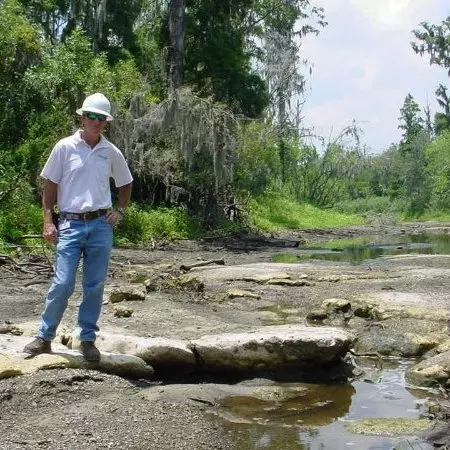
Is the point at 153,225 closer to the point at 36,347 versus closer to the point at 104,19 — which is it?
the point at 104,19

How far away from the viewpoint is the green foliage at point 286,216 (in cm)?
3638

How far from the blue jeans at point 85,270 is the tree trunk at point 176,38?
75.4ft

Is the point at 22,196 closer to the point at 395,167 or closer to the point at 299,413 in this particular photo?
the point at 299,413

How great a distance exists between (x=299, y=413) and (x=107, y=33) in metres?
29.2

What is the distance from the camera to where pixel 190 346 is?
21.7ft

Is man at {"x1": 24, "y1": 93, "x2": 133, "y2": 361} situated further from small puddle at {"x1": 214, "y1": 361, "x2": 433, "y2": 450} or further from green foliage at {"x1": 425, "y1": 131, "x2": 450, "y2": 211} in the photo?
green foliage at {"x1": 425, "y1": 131, "x2": 450, "y2": 211}

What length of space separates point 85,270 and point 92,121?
1.18 m

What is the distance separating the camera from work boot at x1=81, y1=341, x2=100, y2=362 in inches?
231

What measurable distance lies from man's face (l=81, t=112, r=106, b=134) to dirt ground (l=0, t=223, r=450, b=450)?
186cm

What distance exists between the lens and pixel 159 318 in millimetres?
8961

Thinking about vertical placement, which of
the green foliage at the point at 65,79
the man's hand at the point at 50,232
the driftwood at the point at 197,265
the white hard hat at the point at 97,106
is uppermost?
the green foliage at the point at 65,79

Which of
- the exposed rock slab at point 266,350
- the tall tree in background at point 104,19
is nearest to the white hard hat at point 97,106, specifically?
the exposed rock slab at point 266,350

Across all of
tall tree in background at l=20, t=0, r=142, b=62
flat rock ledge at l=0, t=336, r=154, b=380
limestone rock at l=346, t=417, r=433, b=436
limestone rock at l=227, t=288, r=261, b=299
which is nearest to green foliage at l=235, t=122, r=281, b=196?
tall tree in background at l=20, t=0, r=142, b=62

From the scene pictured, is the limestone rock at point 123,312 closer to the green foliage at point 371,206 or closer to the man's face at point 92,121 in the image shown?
the man's face at point 92,121
